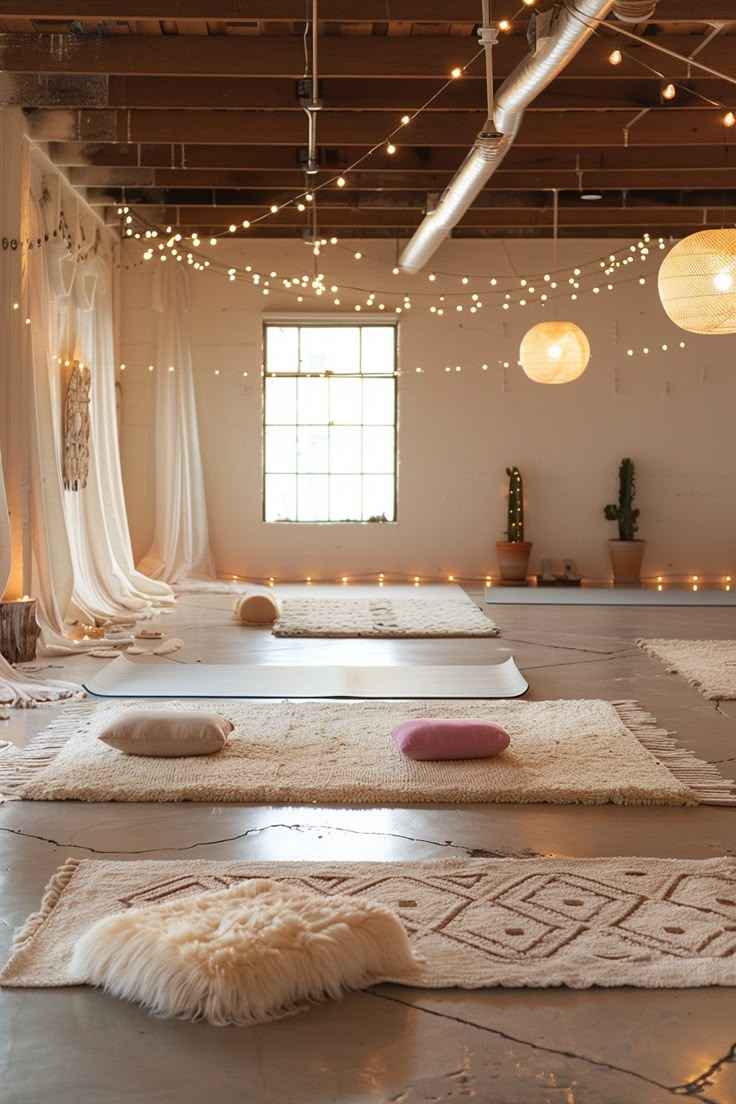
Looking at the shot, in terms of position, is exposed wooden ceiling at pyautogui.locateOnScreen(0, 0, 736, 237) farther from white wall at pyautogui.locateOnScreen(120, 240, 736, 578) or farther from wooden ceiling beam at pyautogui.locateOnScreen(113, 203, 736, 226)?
white wall at pyautogui.locateOnScreen(120, 240, 736, 578)

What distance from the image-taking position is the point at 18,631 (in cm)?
649

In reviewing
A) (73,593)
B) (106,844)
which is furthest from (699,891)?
(73,593)

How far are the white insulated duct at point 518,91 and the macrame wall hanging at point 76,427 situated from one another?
277cm

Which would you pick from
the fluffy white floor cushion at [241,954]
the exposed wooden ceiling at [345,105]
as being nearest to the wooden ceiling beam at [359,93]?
the exposed wooden ceiling at [345,105]

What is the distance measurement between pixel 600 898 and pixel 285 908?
0.84 metres

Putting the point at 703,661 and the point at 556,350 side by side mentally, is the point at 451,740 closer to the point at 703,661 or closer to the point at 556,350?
the point at 703,661

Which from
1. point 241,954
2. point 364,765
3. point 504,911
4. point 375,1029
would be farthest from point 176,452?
point 375,1029

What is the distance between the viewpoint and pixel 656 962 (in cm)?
257

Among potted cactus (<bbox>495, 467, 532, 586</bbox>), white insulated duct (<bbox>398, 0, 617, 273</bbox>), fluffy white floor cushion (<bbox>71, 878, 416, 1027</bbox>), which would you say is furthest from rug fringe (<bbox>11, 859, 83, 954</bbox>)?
potted cactus (<bbox>495, 467, 532, 586</bbox>)

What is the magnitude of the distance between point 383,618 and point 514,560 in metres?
3.13

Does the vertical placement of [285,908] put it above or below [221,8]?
below

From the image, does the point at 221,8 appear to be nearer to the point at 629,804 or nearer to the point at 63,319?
the point at 63,319

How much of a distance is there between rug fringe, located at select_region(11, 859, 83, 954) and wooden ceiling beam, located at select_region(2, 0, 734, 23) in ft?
14.0

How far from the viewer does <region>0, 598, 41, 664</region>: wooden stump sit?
21.1ft
